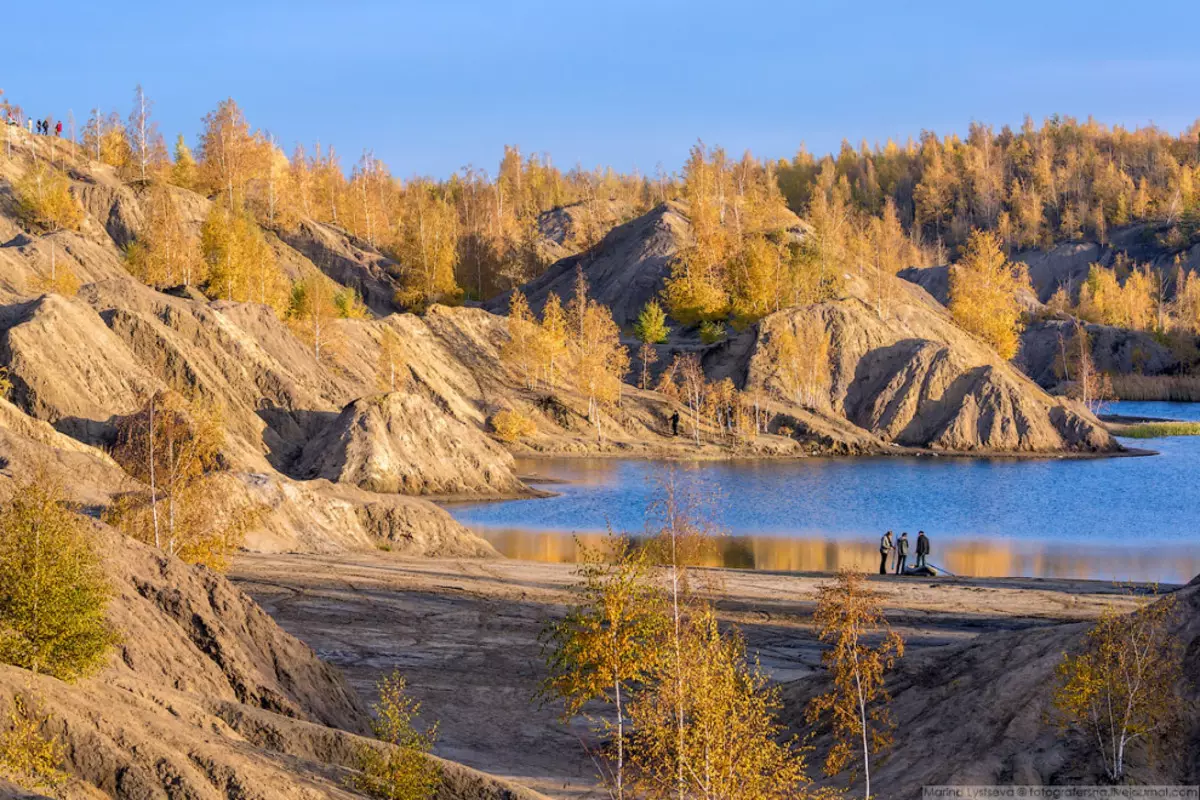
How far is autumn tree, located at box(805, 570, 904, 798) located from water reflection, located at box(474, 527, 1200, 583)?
897 inches

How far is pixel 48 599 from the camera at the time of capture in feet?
56.2

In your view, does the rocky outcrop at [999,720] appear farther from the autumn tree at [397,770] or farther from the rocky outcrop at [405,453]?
the rocky outcrop at [405,453]

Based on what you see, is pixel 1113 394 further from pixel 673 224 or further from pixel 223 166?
pixel 223 166

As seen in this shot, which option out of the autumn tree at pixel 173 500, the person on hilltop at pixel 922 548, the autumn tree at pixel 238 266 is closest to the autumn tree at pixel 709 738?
the autumn tree at pixel 173 500

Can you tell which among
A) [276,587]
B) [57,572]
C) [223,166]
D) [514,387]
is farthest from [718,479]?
[223,166]

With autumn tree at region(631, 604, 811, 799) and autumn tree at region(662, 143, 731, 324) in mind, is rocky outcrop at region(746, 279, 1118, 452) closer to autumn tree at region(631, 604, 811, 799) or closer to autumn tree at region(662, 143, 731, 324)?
autumn tree at region(662, 143, 731, 324)

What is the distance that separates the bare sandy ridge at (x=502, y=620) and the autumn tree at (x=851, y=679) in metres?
3.83

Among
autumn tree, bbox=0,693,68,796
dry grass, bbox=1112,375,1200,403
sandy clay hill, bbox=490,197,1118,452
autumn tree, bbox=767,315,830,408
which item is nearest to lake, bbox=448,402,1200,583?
sandy clay hill, bbox=490,197,1118,452

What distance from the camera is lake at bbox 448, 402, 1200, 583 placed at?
161 ft

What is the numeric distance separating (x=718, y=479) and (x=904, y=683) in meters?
51.9

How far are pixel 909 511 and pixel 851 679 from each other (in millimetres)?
43784

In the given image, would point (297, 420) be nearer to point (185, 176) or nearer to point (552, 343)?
point (552, 343)

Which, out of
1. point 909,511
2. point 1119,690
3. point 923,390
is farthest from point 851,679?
point 923,390

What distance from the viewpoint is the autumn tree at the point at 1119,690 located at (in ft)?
60.3
